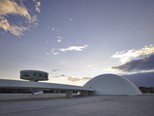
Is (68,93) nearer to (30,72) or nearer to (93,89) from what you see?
(93,89)

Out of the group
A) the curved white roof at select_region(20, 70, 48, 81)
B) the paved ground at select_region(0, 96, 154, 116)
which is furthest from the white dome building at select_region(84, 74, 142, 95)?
the paved ground at select_region(0, 96, 154, 116)

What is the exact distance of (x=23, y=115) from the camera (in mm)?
12930

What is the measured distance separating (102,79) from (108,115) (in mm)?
62234

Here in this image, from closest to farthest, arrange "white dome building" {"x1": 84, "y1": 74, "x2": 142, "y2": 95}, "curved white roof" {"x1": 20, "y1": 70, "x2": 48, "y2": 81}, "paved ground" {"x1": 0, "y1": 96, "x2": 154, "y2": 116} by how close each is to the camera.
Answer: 1. "paved ground" {"x1": 0, "y1": 96, "x2": 154, "y2": 116}
2. "white dome building" {"x1": 84, "y1": 74, "x2": 142, "y2": 95}
3. "curved white roof" {"x1": 20, "y1": 70, "x2": 48, "y2": 81}

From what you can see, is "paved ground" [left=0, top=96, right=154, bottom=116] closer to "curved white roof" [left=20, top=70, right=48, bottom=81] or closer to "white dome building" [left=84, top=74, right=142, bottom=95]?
"white dome building" [left=84, top=74, right=142, bottom=95]

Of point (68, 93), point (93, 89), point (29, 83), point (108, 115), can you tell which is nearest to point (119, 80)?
point (93, 89)

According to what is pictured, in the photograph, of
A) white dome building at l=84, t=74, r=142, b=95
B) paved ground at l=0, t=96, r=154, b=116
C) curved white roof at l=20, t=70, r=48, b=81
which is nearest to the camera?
paved ground at l=0, t=96, r=154, b=116

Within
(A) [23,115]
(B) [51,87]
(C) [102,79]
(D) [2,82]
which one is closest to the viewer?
(A) [23,115]

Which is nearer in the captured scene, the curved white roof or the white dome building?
the white dome building

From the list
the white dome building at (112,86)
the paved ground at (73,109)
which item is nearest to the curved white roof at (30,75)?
the white dome building at (112,86)

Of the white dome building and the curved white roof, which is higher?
the curved white roof

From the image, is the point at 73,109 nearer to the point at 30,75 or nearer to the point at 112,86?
the point at 112,86

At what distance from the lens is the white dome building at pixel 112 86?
68.1 meters

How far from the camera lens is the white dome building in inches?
2680
